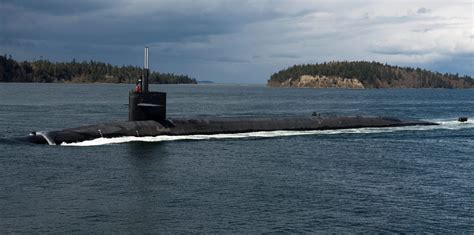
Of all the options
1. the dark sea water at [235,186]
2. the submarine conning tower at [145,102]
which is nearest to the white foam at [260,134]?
the dark sea water at [235,186]

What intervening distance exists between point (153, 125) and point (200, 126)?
5.47m

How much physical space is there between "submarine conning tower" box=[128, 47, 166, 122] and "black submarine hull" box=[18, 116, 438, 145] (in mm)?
588

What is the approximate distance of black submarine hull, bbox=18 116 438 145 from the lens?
44312 millimetres

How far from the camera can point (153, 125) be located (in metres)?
47.6

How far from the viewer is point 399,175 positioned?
112 ft

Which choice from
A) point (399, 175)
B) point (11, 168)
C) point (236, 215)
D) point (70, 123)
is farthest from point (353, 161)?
point (70, 123)

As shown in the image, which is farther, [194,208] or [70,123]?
[70,123]

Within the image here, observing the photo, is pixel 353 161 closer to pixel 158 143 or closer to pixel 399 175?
pixel 399 175

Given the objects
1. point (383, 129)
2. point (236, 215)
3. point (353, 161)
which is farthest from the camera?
point (383, 129)

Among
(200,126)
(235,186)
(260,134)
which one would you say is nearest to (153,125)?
(200,126)

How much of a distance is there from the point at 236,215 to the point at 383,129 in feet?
128

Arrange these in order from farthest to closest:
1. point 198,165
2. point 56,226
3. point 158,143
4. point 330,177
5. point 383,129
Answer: point 383,129, point 158,143, point 198,165, point 330,177, point 56,226

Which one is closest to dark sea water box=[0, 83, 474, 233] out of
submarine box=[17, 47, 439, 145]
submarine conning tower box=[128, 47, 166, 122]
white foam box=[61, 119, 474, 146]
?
white foam box=[61, 119, 474, 146]

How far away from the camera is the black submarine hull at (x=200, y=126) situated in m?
44.3
